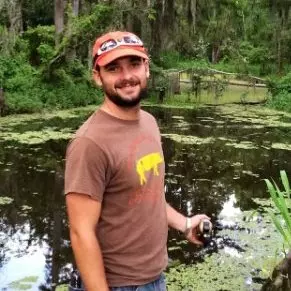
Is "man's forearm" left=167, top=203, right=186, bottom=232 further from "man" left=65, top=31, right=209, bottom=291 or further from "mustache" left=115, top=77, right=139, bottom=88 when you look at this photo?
"mustache" left=115, top=77, right=139, bottom=88

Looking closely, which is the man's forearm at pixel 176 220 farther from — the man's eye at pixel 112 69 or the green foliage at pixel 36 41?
the green foliage at pixel 36 41

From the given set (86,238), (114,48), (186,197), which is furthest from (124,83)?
(186,197)

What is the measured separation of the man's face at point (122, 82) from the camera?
1.76m

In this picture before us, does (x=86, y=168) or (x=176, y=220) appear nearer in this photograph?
(x=86, y=168)

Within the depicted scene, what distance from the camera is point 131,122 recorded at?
180 cm

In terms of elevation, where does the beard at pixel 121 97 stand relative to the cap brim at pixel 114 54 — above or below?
below

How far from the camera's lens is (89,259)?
165 cm

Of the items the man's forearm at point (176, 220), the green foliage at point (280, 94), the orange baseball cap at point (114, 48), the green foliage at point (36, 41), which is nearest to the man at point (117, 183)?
the orange baseball cap at point (114, 48)

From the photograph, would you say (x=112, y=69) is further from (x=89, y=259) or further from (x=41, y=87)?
(x=41, y=87)

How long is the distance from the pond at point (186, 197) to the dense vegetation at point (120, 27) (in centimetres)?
241

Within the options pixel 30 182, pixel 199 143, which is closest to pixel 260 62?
pixel 199 143

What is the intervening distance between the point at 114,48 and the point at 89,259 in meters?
0.67

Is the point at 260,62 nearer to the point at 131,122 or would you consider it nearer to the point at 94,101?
the point at 94,101

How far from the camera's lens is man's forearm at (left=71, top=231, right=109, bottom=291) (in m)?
1.65
